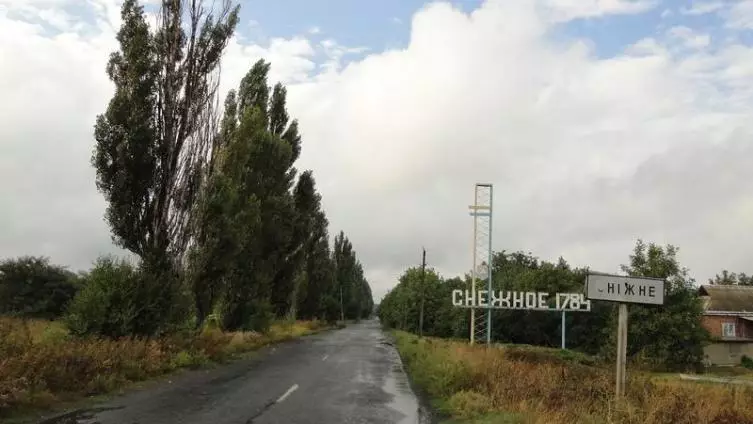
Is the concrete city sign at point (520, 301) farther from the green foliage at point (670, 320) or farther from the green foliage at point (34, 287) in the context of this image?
the green foliage at point (34, 287)

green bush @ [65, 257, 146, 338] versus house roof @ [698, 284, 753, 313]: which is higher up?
house roof @ [698, 284, 753, 313]

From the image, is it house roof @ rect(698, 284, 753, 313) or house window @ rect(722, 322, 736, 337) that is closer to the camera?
house window @ rect(722, 322, 736, 337)

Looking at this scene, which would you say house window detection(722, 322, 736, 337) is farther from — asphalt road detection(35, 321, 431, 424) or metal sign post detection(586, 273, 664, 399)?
metal sign post detection(586, 273, 664, 399)

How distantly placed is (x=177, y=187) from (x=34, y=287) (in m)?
29.3

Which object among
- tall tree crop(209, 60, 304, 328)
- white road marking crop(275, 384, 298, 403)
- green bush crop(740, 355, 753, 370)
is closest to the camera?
white road marking crop(275, 384, 298, 403)

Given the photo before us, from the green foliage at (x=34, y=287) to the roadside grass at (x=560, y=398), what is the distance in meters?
36.0

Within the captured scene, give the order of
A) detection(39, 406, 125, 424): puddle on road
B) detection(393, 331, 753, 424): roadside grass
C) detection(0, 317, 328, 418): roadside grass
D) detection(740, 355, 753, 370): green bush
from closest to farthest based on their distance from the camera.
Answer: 1. detection(393, 331, 753, 424): roadside grass
2. detection(39, 406, 125, 424): puddle on road
3. detection(0, 317, 328, 418): roadside grass
4. detection(740, 355, 753, 370): green bush

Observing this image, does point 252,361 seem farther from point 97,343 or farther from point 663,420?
point 663,420

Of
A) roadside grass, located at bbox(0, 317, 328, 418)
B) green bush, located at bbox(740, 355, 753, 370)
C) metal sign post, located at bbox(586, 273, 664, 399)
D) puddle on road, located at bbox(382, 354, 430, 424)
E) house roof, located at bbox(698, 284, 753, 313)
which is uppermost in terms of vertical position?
house roof, located at bbox(698, 284, 753, 313)

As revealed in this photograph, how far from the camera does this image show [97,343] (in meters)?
15.3

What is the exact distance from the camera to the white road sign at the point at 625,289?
29.5 ft

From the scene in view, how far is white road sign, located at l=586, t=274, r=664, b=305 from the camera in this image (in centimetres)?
899

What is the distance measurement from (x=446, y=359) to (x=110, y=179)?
1185 cm

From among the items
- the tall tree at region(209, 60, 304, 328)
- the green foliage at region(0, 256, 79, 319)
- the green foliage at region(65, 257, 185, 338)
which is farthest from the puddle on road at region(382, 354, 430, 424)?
the green foliage at region(0, 256, 79, 319)
